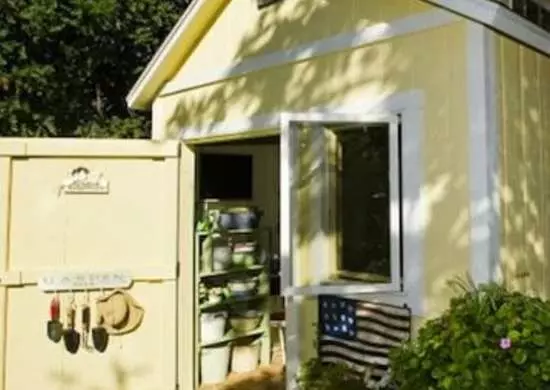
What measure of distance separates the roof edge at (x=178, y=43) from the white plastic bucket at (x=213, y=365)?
256 cm

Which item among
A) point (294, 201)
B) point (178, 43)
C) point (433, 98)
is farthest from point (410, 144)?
point (178, 43)

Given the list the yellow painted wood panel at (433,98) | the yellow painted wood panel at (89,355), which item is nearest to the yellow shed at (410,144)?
the yellow painted wood panel at (433,98)

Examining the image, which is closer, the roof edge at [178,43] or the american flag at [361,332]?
the american flag at [361,332]

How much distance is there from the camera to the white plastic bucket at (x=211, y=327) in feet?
21.2

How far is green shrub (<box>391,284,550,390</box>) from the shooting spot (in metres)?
3.37

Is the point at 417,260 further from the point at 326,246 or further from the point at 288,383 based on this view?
the point at 288,383

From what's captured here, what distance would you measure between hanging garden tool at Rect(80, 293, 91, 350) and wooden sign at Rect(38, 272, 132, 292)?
0.13 m

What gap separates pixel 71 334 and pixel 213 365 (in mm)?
1448

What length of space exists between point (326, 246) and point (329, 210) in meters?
0.28

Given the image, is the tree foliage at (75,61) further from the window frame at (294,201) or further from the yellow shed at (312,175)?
the window frame at (294,201)

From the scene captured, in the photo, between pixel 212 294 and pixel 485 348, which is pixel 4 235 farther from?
pixel 485 348

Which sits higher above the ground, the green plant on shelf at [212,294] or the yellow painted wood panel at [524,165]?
the yellow painted wood panel at [524,165]

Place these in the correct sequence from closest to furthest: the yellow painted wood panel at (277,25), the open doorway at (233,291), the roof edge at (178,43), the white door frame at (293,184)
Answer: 1. the white door frame at (293,184)
2. the yellow painted wood panel at (277,25)
3. the roof edge at (178,43)
4. the open doorway at (233,291)

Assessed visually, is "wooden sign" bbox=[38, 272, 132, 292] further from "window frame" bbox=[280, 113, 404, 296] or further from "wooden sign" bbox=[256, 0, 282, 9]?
"wooden sign" bbox=[256, 0, 282, 9]
